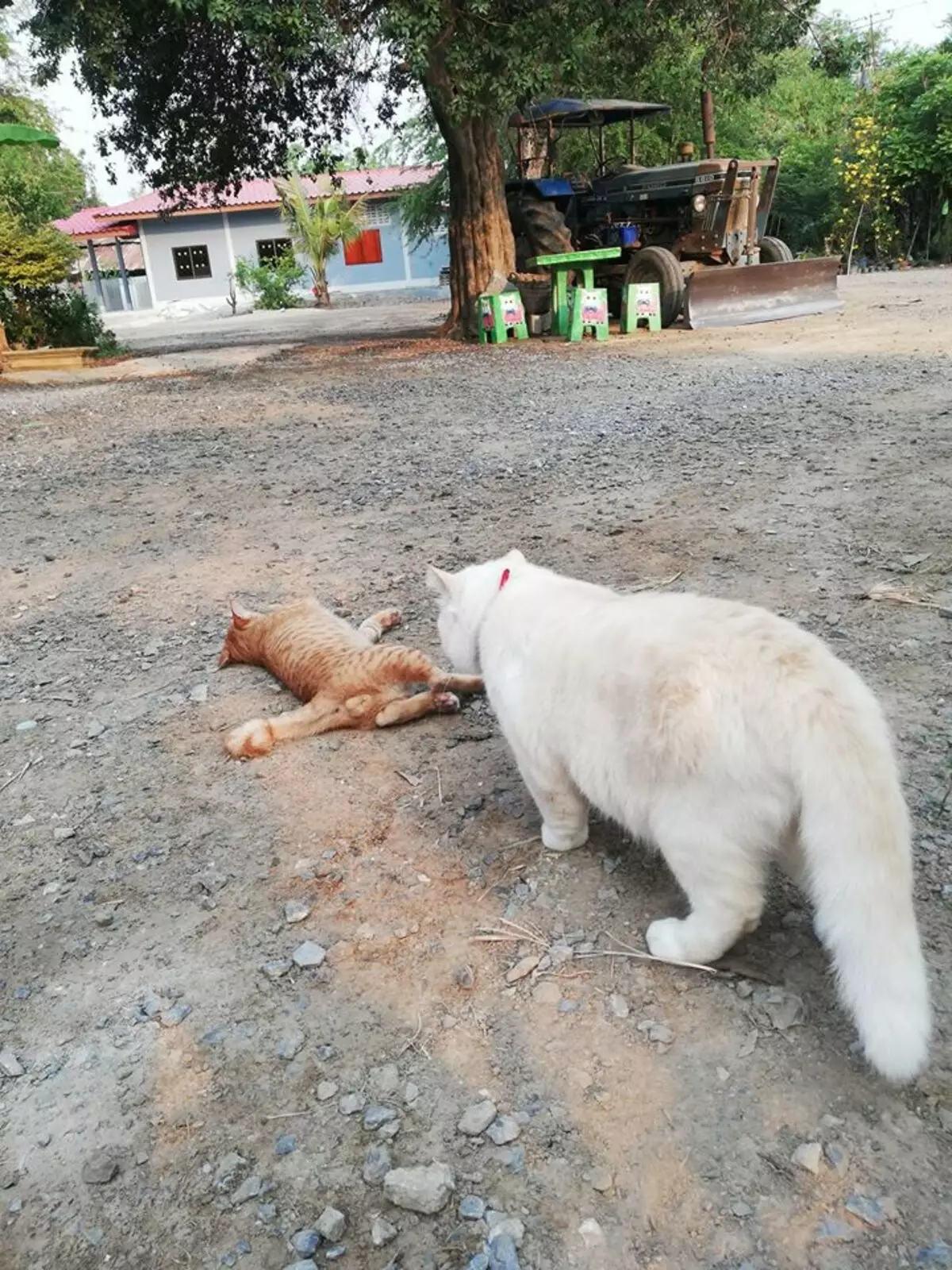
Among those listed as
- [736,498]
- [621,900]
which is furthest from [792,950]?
[736,498]

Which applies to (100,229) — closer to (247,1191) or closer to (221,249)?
(221,249)

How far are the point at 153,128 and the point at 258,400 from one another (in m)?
7.84

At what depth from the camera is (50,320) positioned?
1636 cm

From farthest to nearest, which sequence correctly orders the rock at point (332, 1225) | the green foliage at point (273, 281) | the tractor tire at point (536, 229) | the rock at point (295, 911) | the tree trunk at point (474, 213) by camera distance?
the green foliage at point (273, 281) < the tractor tire at point (536, 229) < the tree trunk at point (474, 213) < the rock at point (295, 911) < the rock at point (332, 1225)

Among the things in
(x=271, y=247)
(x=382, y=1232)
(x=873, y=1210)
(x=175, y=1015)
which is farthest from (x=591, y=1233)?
(x=271, y=247)

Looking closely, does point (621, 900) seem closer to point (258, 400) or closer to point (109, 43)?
point (258, 400)

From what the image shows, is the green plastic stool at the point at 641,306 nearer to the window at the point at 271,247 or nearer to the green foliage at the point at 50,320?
the green foliage at the point at 50,320

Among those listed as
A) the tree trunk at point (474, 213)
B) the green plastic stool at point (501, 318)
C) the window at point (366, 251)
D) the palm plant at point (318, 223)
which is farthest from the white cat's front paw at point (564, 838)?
the window at point (366, 251)

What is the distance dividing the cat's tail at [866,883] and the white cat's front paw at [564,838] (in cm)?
83

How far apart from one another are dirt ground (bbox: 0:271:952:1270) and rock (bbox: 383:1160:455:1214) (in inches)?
0.8

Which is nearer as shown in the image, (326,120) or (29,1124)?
(29,1124)

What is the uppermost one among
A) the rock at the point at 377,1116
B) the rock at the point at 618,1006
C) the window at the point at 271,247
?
the window at the point at 271,247

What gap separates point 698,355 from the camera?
34.0 feet

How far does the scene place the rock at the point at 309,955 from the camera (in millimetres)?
2201
